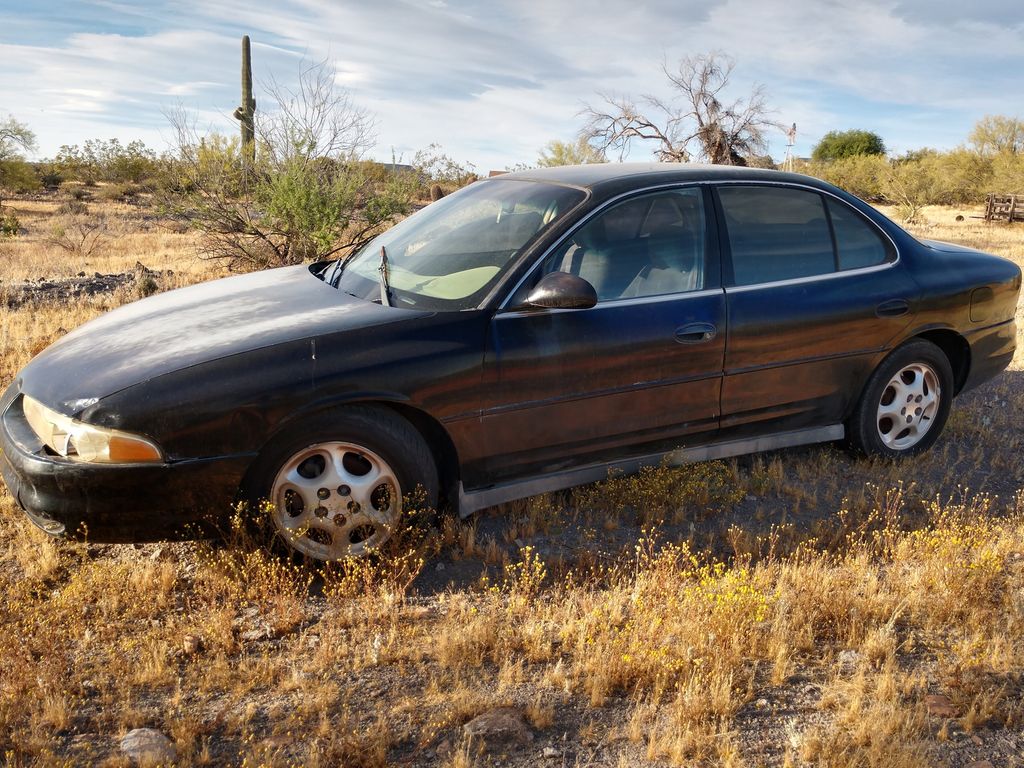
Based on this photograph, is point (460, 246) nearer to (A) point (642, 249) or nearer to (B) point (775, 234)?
(A) point (642, 249)

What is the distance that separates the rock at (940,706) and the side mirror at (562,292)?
1907 millimetres

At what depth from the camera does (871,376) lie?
4.63m

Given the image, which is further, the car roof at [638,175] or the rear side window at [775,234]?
the rear side window at [775,234]

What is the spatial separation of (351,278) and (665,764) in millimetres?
2738

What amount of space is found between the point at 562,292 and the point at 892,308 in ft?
7.05

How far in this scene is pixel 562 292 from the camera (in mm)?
3477

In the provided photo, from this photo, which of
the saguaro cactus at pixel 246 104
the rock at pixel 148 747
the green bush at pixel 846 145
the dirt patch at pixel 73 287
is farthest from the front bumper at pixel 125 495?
the green bush at pixel 846 145

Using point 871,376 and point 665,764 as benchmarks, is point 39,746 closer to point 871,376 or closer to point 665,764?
point 665,764

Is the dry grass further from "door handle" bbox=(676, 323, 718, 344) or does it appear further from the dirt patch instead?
the dirt patch

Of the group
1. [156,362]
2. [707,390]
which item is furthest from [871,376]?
[156,362]


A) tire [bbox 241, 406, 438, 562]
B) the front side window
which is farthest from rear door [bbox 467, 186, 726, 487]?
tire [bbox 241, 406, 438, 562]

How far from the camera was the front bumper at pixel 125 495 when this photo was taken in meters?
3.07

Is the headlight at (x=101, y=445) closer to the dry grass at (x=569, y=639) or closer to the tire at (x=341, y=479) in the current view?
the tire at (x=341, y=479)

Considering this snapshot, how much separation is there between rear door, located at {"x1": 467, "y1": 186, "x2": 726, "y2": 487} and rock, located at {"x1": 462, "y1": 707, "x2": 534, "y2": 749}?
125 cm
